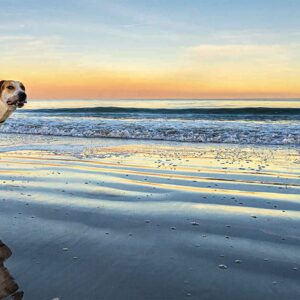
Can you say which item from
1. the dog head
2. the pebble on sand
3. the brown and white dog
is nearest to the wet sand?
the pebble on sand

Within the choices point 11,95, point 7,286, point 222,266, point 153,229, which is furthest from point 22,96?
point 222,266

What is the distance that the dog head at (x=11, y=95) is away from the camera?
761cm

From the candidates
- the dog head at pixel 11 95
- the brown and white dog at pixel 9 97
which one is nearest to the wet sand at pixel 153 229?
the brown and white dog at pixel 9 97

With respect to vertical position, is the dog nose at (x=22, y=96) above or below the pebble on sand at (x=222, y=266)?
A: above

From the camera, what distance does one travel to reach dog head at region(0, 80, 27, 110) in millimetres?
7609

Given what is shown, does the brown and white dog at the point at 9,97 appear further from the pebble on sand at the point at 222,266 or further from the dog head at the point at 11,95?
the pebble on sand at the point at 222,266

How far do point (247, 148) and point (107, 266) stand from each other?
10.3 metres

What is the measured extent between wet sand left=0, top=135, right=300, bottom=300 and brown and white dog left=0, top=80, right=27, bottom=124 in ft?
4.59

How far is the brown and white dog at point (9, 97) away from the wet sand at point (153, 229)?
4.59 feet

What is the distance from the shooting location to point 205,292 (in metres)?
3.78

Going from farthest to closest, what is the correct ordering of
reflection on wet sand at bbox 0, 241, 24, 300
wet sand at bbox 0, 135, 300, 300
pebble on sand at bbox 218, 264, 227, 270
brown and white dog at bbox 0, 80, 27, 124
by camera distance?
brown and white dog at bbox 0, 80, 27, 124
pebble on sand at bbox 218, 264, 227, 270
wet sand at bbox 0, 135, 300, 300
reflection on wet sand at bbox 0, 241, 24, 300

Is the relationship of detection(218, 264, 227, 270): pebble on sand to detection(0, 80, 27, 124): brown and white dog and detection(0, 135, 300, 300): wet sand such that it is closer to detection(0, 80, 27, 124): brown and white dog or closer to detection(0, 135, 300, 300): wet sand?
detection(0, 135, 300, 300): wet sand

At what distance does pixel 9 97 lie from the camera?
762cm

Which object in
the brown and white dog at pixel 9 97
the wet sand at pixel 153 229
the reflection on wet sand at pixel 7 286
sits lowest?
the reflection on wet sand at pixel 7 286
